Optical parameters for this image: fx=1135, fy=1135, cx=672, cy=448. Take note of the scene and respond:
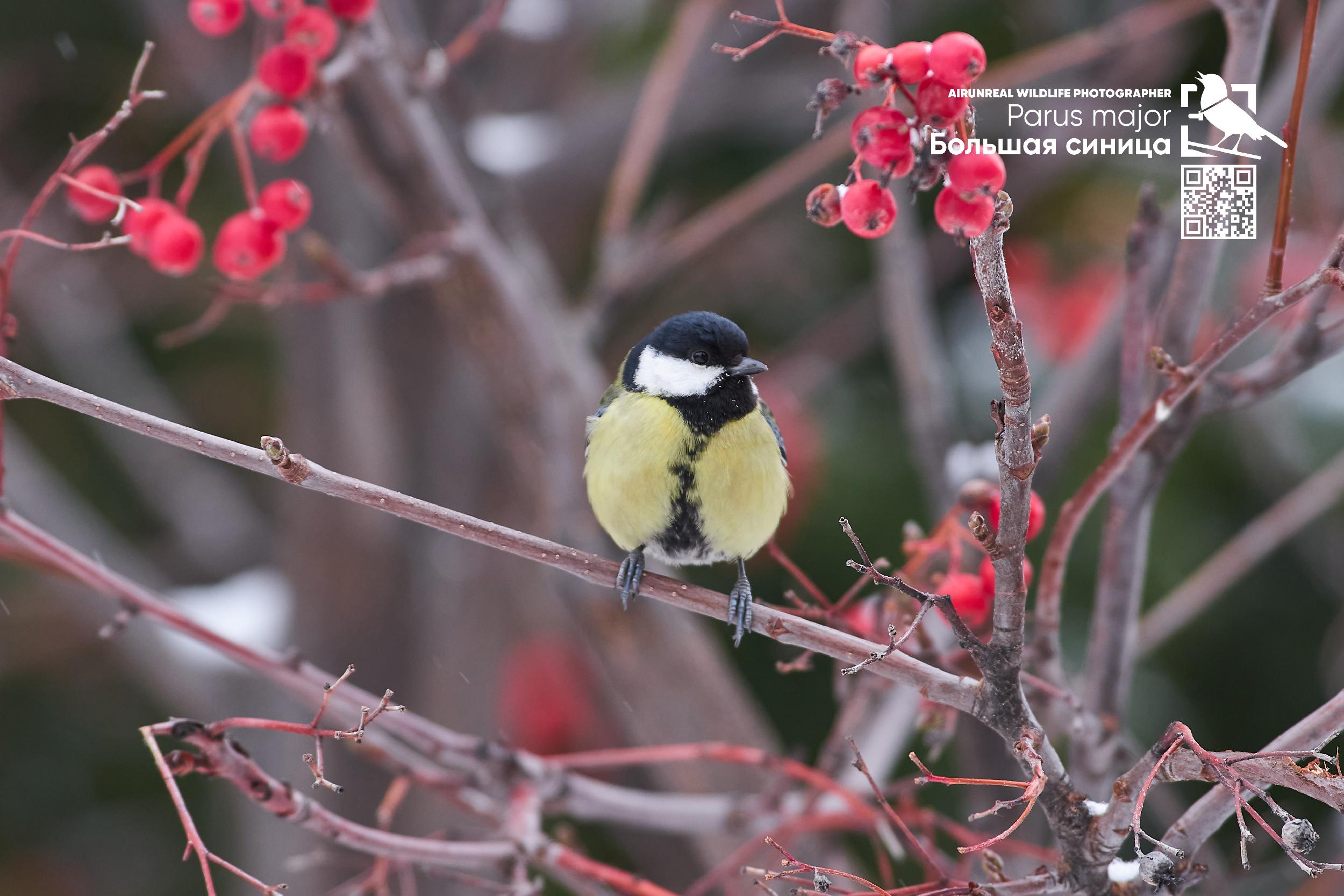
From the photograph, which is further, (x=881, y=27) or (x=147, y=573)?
(x=147, y=573)

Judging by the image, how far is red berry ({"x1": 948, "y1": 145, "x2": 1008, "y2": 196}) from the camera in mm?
785

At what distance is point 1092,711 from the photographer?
1364 mm

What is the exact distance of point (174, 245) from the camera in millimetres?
1405

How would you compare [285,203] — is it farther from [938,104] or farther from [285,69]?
[938,104]

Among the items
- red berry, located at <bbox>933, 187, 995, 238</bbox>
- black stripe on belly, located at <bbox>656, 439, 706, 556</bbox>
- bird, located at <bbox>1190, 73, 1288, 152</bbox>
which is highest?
bird, located at <bbox>1190, 73, 1288, 152</bbox>

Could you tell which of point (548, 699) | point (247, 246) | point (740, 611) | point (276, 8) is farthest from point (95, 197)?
point (548, 699)

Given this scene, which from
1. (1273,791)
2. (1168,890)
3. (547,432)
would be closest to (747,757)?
(1168,890)

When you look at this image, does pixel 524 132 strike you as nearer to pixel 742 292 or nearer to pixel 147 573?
pixel 742 292

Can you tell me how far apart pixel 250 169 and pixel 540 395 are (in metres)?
0.77

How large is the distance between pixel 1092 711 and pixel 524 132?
6.67ft

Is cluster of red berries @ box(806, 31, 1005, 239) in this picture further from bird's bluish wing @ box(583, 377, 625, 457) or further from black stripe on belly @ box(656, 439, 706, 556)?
bird's bluish wing @ box(583, 377, 625, 457)

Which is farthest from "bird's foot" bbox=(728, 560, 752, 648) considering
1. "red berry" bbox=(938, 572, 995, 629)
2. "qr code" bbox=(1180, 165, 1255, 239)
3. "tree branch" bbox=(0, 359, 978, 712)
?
"qr code" bbox=(1180, 165, 1255, 239)

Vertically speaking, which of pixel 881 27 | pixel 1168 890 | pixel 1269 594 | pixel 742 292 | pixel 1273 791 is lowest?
pixel 1168 890

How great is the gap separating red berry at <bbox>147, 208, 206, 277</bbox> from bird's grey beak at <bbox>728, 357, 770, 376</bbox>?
706 millimetres
